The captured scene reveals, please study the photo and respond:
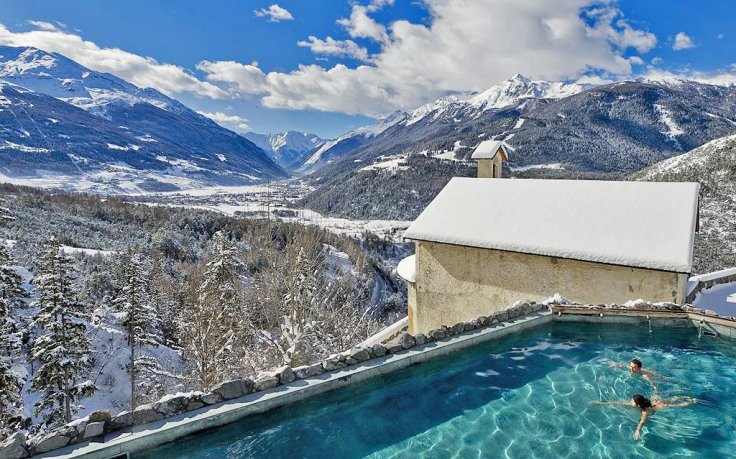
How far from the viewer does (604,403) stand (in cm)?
612

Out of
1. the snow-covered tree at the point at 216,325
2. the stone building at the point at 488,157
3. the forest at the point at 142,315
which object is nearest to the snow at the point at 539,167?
the forest at the point at 142,315

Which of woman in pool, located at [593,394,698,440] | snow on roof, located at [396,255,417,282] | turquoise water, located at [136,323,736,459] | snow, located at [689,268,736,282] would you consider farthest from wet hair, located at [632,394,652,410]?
snow, located at [689,268,736,282]

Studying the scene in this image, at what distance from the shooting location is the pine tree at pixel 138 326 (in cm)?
2500

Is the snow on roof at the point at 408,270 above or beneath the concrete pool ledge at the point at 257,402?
beneath

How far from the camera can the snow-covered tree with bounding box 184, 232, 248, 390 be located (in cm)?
2127

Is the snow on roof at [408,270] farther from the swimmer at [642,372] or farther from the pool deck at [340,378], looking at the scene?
the swimmer at [642,372]

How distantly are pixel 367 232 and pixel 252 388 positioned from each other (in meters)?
95.4

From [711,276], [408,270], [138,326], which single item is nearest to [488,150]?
[408,270]

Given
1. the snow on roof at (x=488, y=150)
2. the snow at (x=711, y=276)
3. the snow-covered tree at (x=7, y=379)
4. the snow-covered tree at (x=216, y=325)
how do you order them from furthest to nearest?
the snow-covered tree at (x=216, y=325), the snow on roof at (x=488, y=150), the snow-covered tree at (x=7, y=379), the snow at (x=711, y=276)

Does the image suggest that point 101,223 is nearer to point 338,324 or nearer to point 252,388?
point 338,324

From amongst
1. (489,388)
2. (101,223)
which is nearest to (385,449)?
(489,388)

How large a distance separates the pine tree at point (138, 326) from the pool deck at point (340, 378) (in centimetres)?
2157

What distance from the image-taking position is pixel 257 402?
208 inches

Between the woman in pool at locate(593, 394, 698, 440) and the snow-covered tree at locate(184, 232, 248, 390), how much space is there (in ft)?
45.9
